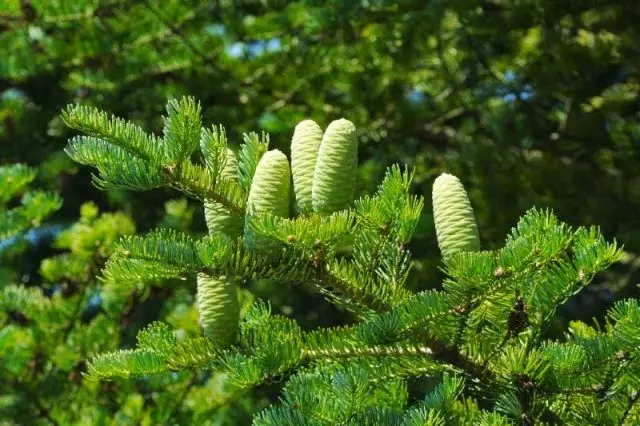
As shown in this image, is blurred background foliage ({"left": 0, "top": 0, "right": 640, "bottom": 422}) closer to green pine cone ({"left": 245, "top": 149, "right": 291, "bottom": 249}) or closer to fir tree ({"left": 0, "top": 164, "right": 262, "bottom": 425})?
fir tree ({"left": 0, "top": 164, "right": 262, "bottom": 425})

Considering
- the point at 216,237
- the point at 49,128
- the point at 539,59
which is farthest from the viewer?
the point at 49,128

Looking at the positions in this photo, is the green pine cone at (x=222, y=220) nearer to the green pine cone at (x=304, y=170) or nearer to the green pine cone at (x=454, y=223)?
the green pine cone at (x=304, y=170)

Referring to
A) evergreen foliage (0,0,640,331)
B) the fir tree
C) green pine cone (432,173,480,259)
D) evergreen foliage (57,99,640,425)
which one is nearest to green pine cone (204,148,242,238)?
evergreen foliage (57,99,640,425)

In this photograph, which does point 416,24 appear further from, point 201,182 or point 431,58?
point 201,182

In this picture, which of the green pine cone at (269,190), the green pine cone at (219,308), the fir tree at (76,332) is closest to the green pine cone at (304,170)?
the green pine cone at (269,190)

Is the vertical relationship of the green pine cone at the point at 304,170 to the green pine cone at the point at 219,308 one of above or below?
above

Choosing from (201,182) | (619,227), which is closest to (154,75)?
(619,227)
